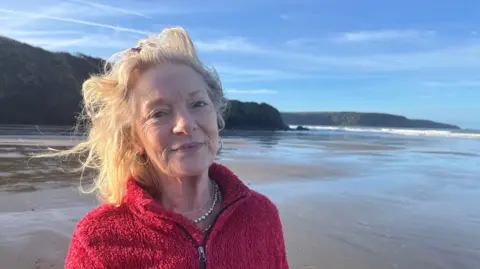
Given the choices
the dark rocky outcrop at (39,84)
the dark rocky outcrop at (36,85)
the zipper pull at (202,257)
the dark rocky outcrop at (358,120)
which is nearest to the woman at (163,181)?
the zipper pull at (202,257)

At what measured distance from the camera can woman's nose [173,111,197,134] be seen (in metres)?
1.89

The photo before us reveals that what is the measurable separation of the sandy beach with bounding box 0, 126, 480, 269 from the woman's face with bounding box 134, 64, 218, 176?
2968 mm

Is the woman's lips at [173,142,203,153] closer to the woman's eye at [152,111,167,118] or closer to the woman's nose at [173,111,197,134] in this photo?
the woman's nose at [173,111,197,134]

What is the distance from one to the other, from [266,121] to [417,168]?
47152 millimetres

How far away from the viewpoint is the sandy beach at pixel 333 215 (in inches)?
193

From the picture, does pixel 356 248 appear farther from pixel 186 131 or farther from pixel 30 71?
pixel 30 71

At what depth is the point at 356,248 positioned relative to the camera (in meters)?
5.32

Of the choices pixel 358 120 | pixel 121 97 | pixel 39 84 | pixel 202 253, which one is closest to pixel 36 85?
pixel 39 84

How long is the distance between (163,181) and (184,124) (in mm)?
348

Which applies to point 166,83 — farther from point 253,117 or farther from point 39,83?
point 253,117

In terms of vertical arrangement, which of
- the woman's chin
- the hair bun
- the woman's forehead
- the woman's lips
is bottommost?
the woman's chin

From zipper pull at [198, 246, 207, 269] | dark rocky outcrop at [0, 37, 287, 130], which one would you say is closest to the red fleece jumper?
zipper pull at [198, 246, 207, 269]

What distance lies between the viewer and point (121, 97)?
78.7 inches

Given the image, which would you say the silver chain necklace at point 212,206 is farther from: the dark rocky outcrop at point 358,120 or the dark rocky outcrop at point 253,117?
the dark rocky outcrop at point 358,120
